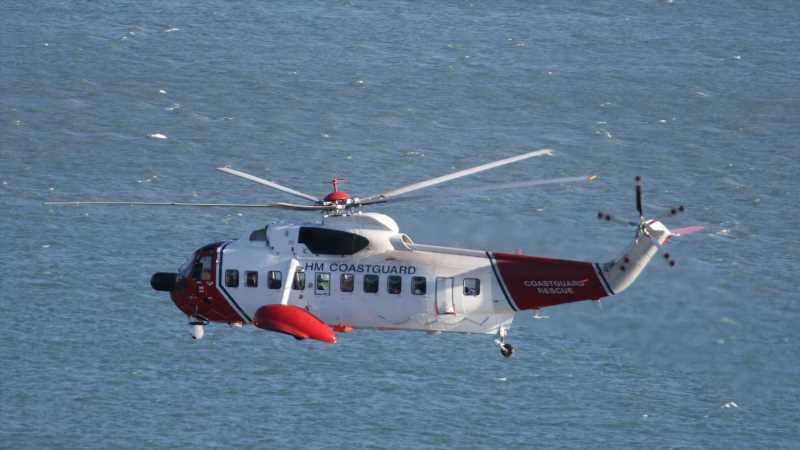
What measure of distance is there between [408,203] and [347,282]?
4238 cm

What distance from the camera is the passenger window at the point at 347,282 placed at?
63344mm

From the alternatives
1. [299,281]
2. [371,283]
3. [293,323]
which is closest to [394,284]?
[371,283]

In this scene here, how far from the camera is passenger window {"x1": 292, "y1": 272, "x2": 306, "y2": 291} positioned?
63688 mm

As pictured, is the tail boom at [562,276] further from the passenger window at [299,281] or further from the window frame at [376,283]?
the passenger window at [299,281]

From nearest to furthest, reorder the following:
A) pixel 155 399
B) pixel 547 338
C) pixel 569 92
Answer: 1. pixel 155 399
2. pixel 547 338
3. pixel 569 92

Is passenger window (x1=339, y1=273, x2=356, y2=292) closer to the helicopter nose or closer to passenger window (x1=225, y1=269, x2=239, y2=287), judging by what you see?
passenger window (x1=225, y1=269, x2=239, y2=287)

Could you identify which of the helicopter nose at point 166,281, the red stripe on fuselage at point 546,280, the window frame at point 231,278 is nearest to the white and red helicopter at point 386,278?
the red stripe on fuselage at point 546,280

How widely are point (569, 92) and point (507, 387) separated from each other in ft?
124

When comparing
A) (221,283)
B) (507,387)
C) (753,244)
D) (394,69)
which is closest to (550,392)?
(507,387)

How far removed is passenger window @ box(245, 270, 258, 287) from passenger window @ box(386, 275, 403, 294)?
17.0ft

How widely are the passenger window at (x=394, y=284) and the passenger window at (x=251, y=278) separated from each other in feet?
17.0

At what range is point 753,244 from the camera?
341 ft

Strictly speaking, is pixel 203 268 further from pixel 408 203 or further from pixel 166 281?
pixel 408 203

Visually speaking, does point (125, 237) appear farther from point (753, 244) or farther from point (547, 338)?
point (753, 244)
